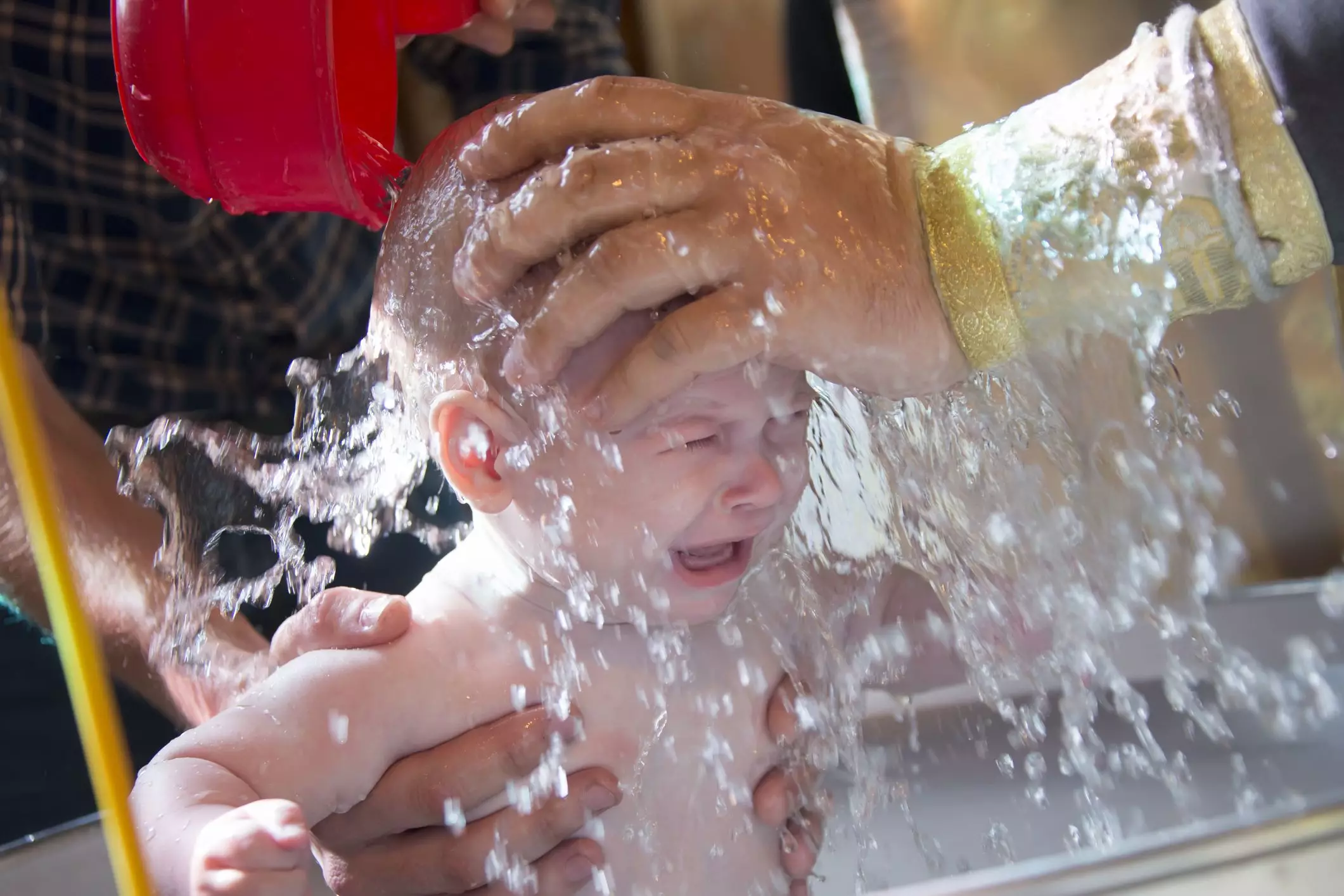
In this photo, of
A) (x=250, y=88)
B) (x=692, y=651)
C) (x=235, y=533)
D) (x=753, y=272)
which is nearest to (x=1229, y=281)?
(x=753, y=272)

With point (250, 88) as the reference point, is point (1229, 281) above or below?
below

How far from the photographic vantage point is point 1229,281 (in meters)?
0.68

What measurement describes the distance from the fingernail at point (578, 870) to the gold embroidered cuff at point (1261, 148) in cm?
59

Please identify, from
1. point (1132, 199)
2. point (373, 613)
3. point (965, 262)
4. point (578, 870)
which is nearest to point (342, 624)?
point (373, 613)

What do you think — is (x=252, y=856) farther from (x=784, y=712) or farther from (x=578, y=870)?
(x=784, y=712)

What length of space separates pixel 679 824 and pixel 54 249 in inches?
32.5

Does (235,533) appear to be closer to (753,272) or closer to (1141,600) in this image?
(753,272)

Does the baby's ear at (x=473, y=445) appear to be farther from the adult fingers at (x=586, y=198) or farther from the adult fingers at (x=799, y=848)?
the adult fingers at (x=799, y=848)

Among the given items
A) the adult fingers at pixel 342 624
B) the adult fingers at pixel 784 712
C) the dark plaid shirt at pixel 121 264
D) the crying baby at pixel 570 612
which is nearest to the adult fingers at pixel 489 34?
the crying baby at pixel 570 612

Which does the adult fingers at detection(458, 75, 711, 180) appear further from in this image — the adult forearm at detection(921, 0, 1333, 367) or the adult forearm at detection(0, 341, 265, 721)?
the adult forearm at detection(0, 341, 265, 721)

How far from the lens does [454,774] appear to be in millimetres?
744

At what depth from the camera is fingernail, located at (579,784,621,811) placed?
0.75 m

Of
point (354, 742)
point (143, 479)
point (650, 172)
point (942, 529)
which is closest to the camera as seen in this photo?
point (650, 172)

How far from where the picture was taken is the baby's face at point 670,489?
0.68m
